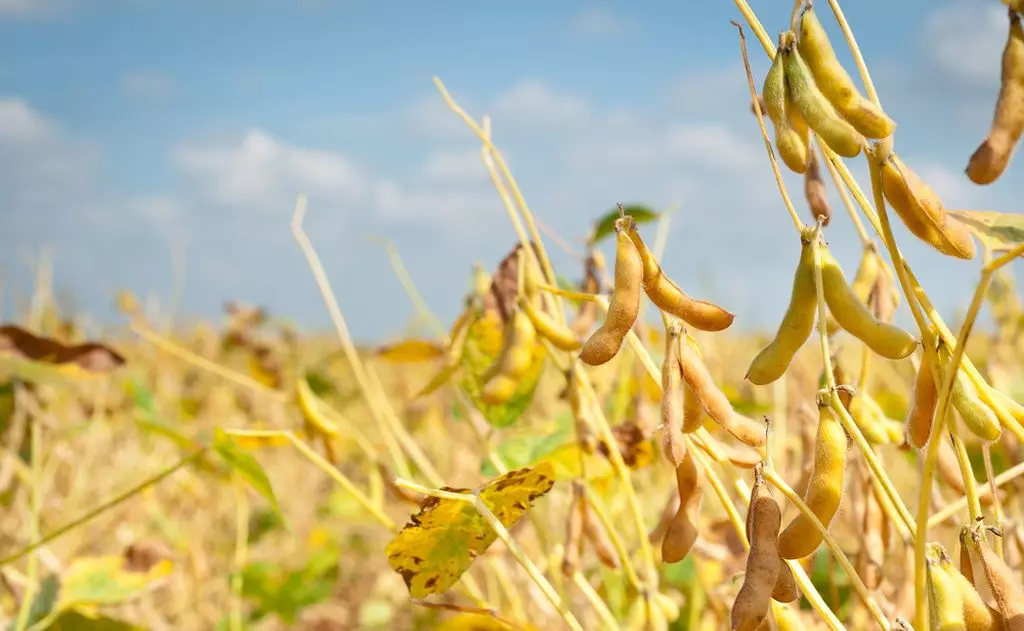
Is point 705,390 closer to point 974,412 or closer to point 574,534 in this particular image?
point 974,412

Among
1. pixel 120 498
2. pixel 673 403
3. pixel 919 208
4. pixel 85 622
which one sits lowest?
pixel 85 622

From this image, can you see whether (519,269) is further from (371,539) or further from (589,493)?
(371,539)

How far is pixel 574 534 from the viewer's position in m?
0.91

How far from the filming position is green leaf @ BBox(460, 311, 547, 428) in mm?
944

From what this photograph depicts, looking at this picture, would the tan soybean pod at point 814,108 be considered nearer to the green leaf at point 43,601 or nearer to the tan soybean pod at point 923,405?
the tan soybean pod at point 923,405

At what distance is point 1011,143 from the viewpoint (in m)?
0.49

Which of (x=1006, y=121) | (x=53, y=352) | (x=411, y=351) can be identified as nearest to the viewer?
(x=1006, y=121)

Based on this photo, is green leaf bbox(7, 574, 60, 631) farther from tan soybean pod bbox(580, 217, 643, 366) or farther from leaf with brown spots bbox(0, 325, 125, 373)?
tan soybean pod bbox(580, 217, 643, 366)

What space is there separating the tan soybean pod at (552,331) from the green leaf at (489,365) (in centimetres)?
9

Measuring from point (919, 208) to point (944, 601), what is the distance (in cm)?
21

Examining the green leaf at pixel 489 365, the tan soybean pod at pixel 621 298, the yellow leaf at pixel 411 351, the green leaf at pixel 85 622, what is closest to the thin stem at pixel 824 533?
the tan soybean pod at pixel 621 298

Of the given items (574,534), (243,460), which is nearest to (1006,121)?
(574,534)

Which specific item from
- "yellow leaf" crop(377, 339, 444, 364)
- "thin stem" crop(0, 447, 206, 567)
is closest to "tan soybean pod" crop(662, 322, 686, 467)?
"thin stem" crop(0, 447, 206, 567)

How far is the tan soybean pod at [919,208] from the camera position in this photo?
51cm
